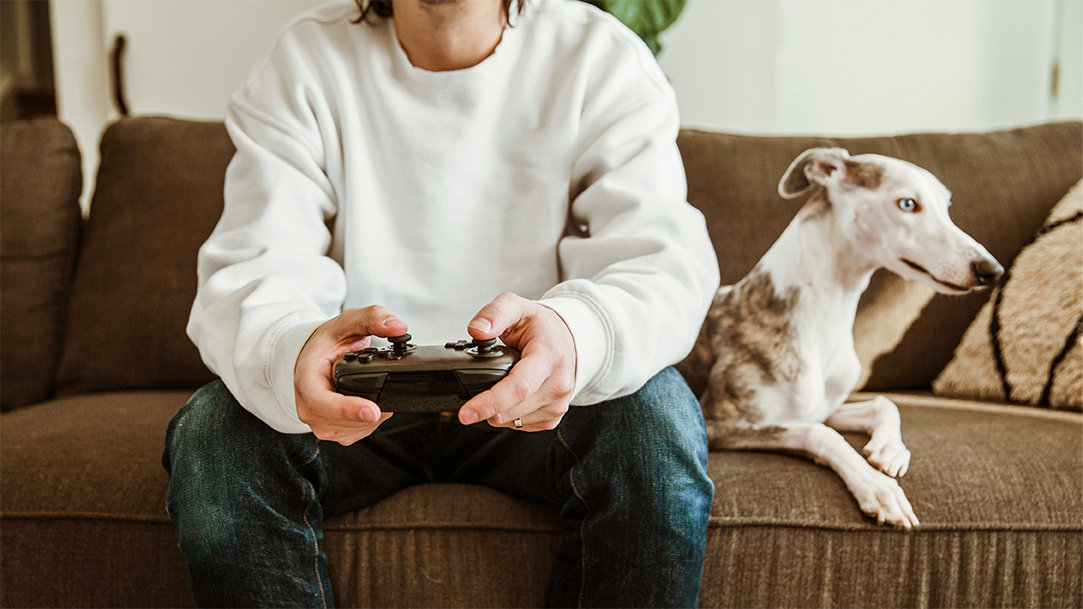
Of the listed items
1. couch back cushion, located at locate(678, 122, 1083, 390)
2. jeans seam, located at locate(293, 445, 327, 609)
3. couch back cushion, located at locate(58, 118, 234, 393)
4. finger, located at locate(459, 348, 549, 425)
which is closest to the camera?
finger, located at locate(459, 348, 549, 425)

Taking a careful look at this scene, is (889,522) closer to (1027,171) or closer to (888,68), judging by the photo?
(1027,171)

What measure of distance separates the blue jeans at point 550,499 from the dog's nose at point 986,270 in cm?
45

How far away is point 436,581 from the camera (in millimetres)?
829

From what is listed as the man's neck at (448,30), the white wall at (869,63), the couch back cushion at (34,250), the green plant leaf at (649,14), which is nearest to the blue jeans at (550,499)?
the man's neck at (448,30)

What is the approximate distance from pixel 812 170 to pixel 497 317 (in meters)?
0.66

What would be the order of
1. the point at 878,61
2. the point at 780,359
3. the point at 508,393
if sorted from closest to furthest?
the point at 508,393, the point at 780,359, the point at 878,61

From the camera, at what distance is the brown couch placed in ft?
2.70

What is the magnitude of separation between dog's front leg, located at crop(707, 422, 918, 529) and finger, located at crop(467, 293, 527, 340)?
1.45 feet

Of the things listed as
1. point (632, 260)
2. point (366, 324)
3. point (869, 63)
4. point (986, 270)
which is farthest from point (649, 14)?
point (366, 324)

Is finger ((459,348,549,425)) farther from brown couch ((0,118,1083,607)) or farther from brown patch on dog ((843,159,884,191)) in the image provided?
brown patch on dog ((843,159,884,191))

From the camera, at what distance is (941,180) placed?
3.98ft

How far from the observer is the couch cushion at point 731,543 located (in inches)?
32.3

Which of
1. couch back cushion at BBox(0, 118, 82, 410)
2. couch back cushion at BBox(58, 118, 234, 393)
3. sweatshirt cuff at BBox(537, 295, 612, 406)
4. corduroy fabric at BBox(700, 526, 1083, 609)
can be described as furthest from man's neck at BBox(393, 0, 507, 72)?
couch back cushion at BBox(0, 118, 82, 410)

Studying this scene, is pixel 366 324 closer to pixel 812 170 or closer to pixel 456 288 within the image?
pixel 456 288
